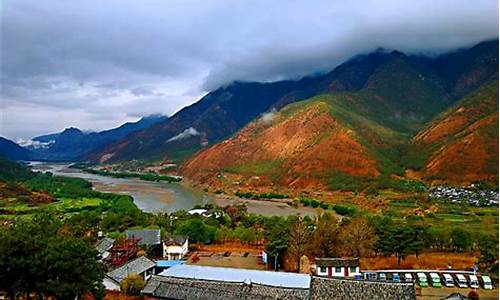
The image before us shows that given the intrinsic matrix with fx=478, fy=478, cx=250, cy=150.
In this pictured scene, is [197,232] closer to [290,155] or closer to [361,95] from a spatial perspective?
[290,155]

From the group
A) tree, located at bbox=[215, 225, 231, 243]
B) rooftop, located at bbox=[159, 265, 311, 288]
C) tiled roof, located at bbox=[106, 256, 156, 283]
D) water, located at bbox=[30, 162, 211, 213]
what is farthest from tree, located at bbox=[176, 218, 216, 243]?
water, located at bbox=[30, 162, 211, 213]

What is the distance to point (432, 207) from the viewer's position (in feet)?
159

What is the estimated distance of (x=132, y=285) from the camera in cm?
1886

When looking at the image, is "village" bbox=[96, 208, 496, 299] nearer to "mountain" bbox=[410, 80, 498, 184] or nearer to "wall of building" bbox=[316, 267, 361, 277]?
"wall of building" bbox=[316, 267, 361, 277]

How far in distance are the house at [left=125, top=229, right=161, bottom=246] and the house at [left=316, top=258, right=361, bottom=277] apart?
10642 millimetres

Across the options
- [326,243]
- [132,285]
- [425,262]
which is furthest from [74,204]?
[425,262]

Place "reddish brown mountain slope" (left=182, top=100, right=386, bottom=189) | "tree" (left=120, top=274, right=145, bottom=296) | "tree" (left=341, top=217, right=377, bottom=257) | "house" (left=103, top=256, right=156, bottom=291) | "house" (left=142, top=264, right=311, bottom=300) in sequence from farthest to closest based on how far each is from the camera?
"reddish brown mountain slope" (left=182, top=100, right=386, bottom=189) < "tree" (left=341, top=217, right=377, bottom=257) < "house" (left=103, top=256, right=156, bottom=291) < "tree" (left=120, top=274, right=145, bottom=296) < "house" (left=142, top=264, right=311, bottom=300)

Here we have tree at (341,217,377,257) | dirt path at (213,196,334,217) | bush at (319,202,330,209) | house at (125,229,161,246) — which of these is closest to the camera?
tree at (341,217,377,257)

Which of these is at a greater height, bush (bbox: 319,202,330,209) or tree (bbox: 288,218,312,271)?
tree (bbox: 288,218,312,271)

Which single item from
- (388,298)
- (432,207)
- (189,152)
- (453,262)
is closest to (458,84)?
(189,152)

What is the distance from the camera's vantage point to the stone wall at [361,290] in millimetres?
15398

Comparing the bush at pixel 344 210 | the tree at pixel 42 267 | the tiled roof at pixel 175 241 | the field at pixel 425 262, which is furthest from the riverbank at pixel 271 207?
the tree at pixel 42 267

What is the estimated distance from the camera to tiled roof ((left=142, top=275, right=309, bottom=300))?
1664cm

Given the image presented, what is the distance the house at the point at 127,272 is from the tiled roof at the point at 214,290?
6.99 ft
